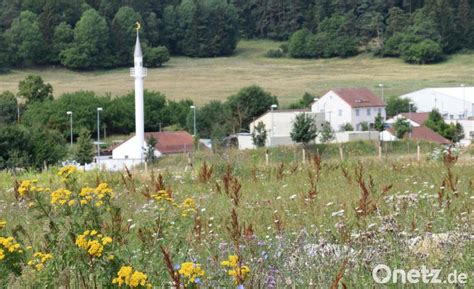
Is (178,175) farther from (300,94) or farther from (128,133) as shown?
(300,94)

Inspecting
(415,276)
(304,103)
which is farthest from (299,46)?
(415,276)

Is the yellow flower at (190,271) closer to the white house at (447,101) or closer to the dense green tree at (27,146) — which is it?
the dense green tree at (27,146)

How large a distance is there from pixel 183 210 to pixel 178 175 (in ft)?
20.2

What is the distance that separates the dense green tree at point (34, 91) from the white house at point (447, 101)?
25371 mm

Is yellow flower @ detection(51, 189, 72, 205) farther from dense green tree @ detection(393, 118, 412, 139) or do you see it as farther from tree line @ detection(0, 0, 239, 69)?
tree line @ detection(0, 0, 239, 69)

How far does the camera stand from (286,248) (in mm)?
4707

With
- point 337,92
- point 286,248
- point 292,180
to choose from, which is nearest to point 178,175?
point 292,180

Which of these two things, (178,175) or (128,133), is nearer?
(178,175)

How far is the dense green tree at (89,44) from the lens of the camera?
3622 inches

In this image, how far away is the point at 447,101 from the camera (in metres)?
58.2

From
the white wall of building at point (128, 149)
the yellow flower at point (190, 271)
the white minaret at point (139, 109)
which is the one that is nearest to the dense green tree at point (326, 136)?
the white minaret at point (139, 109)

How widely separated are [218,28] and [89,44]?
16.4 m

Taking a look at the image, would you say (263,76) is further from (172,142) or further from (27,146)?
(27,146)

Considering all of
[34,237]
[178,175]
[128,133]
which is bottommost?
[128,133]
